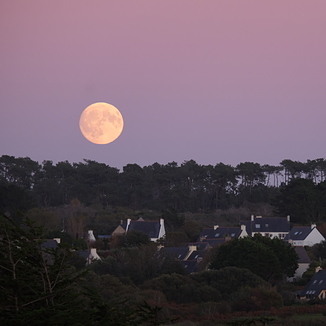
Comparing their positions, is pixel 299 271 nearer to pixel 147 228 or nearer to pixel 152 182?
pixel 147 228

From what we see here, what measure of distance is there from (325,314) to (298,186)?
4064 centimetres

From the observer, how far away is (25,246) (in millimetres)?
16609

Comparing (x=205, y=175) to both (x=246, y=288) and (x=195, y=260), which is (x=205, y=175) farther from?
(x=246, y=288)

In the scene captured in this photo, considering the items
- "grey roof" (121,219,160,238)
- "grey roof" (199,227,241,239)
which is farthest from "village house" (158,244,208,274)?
"grey roof" (121,219,160,238)

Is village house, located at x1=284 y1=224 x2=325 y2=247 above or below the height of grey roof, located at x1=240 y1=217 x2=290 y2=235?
below

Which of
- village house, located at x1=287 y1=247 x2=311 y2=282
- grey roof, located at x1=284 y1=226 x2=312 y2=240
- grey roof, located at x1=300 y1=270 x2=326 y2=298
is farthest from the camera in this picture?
grey roof, located at x1=284 y1=226 x2=312 y2=240

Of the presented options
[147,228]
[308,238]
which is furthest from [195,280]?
[147,228]

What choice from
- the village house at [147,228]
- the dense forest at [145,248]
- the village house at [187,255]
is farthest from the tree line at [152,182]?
the village house at [187,255]

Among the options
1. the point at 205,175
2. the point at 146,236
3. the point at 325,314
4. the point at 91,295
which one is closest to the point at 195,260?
the point at 146,236

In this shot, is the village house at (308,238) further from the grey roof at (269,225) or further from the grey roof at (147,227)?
the grey roof at (147,227)

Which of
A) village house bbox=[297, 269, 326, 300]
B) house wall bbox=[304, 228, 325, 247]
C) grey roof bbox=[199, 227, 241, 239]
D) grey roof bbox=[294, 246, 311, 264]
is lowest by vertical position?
village house bbox=[297, 269, 326, 300]

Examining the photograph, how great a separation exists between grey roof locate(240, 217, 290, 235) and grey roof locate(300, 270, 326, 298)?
26.4m

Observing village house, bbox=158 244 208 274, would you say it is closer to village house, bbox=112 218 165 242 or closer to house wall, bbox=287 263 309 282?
house wall, bbox=287 263 309 282

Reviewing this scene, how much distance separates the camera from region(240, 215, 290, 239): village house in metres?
82.3
